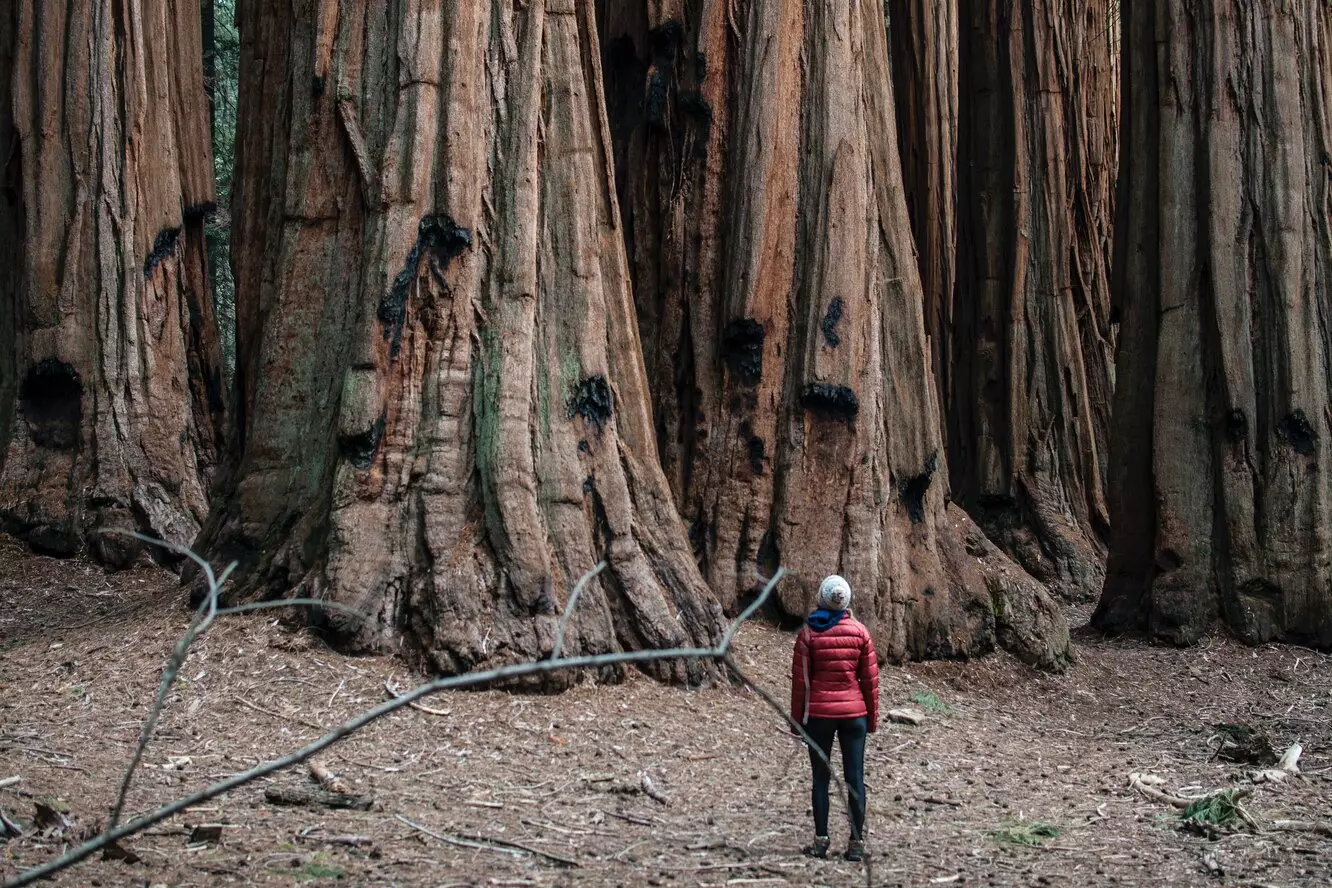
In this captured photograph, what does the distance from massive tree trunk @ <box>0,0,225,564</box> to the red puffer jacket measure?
6141 millimetres

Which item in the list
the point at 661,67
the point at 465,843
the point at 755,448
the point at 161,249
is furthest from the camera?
the point at 161,249

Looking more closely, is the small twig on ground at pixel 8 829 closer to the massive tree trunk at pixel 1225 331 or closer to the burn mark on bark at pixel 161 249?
the burn mark on bark at pixel 161 249

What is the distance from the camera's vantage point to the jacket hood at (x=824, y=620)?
5.35 meters

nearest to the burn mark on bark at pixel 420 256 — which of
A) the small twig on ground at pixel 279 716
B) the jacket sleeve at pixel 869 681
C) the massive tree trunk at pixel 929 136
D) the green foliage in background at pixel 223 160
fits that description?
the small twig on ground at pixel 279 716

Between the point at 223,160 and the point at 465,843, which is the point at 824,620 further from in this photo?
the point at 223,160

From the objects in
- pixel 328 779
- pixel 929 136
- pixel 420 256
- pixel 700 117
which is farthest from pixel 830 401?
pixel 929 136

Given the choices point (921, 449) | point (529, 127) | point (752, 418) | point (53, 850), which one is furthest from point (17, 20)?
point (53, 850)

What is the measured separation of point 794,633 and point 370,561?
2868 mm

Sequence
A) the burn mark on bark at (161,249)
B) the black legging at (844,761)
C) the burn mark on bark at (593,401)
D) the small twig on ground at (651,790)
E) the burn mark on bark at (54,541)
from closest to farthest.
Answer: the black legging at (844,761), the small twig on ground at (651,790), the burn mark on bark at (593,401), the burn mark on bark at (54,541), the burn mark on bark at (161,249)

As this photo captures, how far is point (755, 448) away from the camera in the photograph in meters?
8.66

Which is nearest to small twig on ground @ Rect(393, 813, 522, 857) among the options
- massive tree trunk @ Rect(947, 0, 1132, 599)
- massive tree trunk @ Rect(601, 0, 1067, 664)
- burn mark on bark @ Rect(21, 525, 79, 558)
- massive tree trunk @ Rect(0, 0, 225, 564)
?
massive tree trunk @ Rect(601, 0, 1067, 664)

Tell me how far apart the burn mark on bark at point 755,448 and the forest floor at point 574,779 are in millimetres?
957

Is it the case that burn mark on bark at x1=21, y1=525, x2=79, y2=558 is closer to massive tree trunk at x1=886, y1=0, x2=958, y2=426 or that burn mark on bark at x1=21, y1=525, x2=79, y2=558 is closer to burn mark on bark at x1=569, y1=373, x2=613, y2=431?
burn mark on bark at x1=569, y1=373, x2=613, y2=431

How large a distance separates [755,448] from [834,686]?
349 cm
